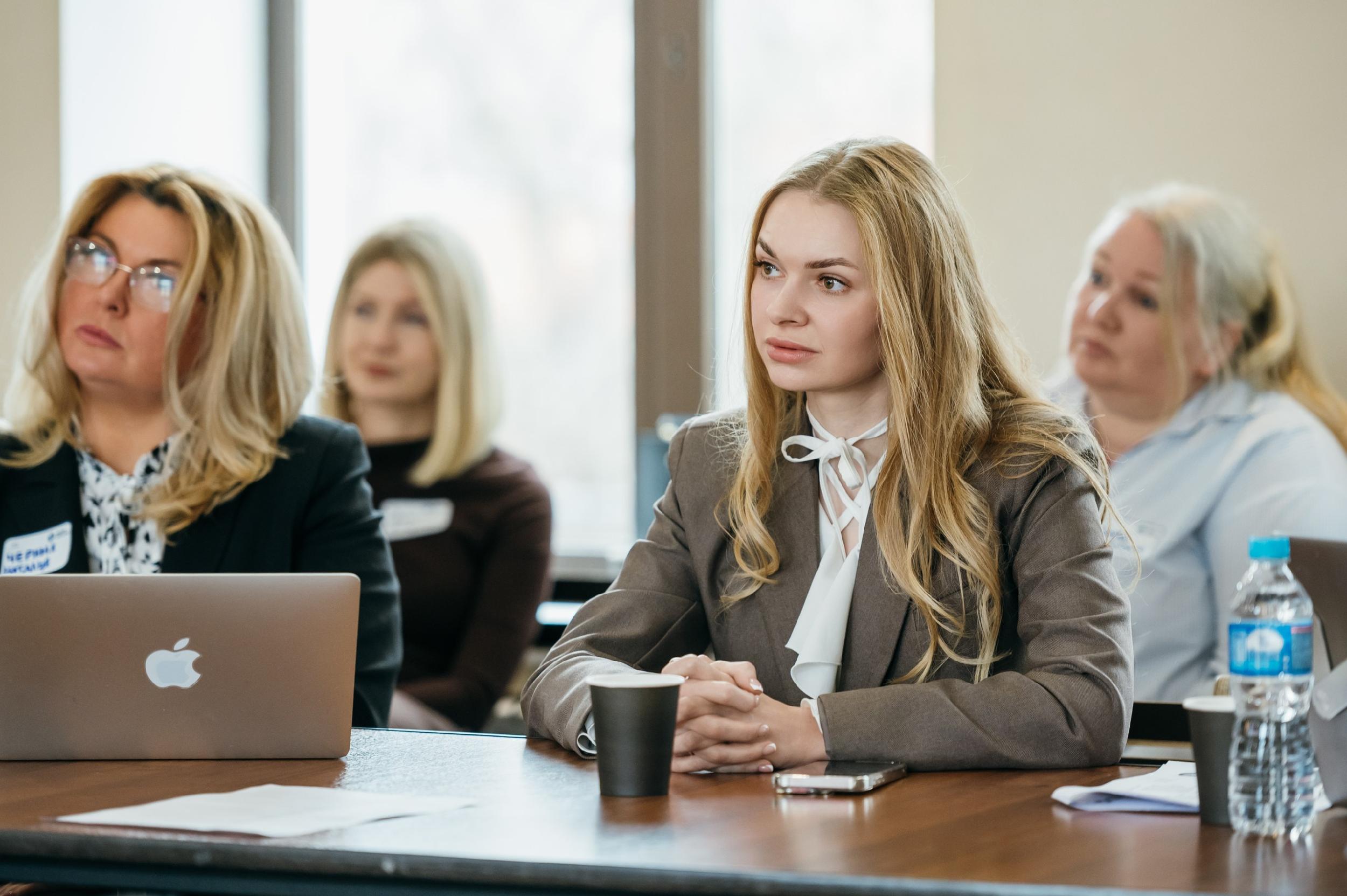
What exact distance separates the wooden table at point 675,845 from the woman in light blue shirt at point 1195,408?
157cm

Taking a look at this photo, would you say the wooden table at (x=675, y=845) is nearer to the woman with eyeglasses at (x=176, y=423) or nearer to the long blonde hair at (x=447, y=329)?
the woman with eyeglasses at (x=176, y=423)

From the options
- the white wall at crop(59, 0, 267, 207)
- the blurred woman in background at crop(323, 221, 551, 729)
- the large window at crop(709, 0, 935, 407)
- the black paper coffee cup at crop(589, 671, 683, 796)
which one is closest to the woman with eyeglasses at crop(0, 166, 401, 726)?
the blurred woman in background at crop(323, 221, 551, 729)

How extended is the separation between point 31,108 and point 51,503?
1.80 meters

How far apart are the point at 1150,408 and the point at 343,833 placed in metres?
2.37

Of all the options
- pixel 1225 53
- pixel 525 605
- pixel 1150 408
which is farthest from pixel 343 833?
pixel 1225 53

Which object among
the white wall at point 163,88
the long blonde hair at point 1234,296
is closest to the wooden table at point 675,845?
the long blonde hair at point 1234,296

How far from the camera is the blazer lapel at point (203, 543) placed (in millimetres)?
2344

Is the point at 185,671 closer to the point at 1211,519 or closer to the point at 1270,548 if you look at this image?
the point at 1270,548

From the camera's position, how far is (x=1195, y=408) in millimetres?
3086

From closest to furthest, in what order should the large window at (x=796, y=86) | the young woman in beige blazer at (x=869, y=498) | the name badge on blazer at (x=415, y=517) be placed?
1. the young woman in beige blazer at (x=869, y=498)
2. the name badge on blazer at (x=415, y=517)
3. the large window at (x=796, y=86)

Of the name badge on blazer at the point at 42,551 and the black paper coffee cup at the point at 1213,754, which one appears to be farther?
the name badge on blazer at the point at 42,551

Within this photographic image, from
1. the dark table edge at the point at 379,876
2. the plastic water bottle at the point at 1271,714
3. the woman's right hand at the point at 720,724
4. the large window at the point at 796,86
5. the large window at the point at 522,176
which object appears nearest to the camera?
the dark table edge at the point at 379,876

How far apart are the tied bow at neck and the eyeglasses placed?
43.6 inches

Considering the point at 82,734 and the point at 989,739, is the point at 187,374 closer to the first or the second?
the point at 82,734
